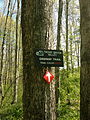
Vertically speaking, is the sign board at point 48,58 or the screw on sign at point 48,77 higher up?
the sign board at point 48,58

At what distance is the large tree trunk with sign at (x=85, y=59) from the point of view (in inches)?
74.3

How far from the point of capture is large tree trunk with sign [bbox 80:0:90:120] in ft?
6.19

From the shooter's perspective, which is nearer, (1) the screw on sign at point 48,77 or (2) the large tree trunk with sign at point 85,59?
(2) the large tree trunk with sign at point 85,59

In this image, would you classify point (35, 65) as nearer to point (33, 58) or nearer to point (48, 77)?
point (33, 58)

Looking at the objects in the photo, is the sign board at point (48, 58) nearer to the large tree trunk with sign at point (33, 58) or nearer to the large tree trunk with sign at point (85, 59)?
the large tree trunk with sign at point (33, 58)

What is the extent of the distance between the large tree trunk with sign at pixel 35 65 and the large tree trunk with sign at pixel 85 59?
1.39 ft

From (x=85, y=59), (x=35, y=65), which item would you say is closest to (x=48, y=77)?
(x=35, y=65)

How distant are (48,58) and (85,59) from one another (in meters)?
0.48

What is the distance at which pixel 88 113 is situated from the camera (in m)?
1.89

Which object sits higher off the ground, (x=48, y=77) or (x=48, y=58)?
(x=48, y=58)

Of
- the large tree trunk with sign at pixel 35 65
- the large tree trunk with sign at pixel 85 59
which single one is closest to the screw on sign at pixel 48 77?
the large tree trunk with sign at pixel 35 65

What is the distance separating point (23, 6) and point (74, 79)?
466 centimetres

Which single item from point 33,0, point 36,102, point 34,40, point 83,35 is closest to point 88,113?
point 36,102

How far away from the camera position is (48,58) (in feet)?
6.77
